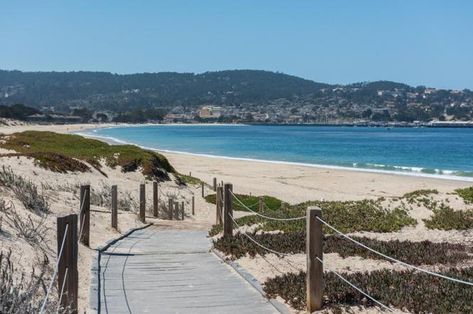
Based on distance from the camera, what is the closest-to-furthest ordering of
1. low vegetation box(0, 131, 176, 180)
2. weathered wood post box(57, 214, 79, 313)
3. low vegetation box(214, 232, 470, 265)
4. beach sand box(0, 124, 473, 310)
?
weathered wood post box(57, 214, 79, 313)
beach sand box(0, 124, 473, 310)
low vegetation box(214, 232, 470, 265)
low vegetation box(0, 131, 176, 180)

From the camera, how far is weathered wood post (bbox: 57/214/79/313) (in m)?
6.17

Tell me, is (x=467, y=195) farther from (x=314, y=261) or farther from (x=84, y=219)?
(x=314, y=261)

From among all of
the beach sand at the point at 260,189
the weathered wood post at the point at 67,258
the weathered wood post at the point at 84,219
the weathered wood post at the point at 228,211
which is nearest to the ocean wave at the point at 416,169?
the beach sand at the point at 260,189

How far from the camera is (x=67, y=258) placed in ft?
20.5

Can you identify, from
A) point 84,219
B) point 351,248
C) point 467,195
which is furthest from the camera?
point 467,195

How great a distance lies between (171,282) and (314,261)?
8.08 ft

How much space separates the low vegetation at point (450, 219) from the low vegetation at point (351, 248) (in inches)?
86.3

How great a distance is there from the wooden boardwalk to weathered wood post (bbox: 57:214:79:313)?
970 millimetres

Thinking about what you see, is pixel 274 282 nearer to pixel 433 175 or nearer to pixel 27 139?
pixel 27 139

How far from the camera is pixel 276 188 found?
36.6 metres

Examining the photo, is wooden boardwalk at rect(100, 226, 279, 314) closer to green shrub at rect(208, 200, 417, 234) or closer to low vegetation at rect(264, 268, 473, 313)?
low vegetation at rect(264, 268, 473, 313)

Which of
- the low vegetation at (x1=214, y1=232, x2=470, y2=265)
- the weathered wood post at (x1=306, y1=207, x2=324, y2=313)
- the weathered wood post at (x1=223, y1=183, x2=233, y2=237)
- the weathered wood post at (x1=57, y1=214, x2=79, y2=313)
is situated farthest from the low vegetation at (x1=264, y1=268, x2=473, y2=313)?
the weathered wood post at (x1=223, y1=183, x2=233, y2=237)

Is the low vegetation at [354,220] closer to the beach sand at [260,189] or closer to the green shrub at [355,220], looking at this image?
the green shrub at [355,220]

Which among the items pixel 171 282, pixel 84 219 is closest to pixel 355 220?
pixel 84 219
